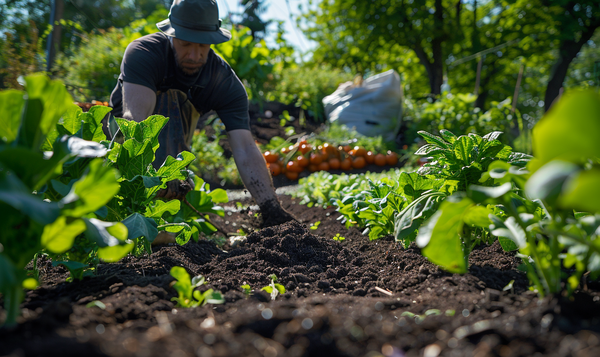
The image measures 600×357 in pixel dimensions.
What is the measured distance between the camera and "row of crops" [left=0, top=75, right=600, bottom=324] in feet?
2.08

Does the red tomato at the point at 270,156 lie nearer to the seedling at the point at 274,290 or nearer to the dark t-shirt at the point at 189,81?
the dark t-shirt at the point at 189,81

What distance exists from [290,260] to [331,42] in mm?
20873

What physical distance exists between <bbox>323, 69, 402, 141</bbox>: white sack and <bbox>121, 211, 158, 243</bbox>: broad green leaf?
753 cm

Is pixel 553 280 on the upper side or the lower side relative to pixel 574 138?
lower

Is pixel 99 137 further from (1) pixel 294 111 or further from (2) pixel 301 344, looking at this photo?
(1) pixel 294 111

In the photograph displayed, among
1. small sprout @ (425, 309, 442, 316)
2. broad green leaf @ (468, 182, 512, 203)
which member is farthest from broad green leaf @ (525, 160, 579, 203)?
small sprout @ (425, 309, 442, 316)

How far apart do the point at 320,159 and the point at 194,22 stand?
3735 mm

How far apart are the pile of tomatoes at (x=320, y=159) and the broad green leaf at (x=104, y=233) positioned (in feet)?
16.4

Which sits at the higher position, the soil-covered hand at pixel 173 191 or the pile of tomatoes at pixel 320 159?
the soil-covered hand at pixel 173 191

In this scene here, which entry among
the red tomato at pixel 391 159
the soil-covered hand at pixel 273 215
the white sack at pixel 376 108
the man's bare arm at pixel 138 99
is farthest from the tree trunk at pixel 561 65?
the man's bare arm at pixel 138 99

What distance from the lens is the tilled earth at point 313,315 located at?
0.73 m

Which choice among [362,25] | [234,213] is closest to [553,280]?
[234,213]

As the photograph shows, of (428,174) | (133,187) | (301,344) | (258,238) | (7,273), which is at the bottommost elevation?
(258,238)

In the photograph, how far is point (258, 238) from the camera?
7.50 ft
